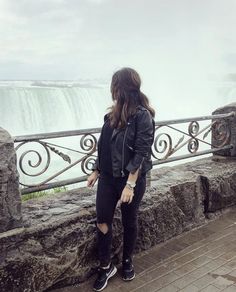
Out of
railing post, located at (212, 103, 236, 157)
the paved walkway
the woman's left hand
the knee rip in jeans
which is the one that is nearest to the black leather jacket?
the woman's left hand

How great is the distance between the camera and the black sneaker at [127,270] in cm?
310

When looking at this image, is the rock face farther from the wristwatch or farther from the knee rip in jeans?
the wristwatch

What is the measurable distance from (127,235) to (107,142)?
2.65ft

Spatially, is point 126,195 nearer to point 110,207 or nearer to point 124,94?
point 110,207

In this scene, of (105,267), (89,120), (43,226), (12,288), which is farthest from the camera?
(89,120)

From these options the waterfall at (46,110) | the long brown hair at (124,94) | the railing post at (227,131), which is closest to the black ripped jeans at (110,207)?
the long brown hair at (124,94)

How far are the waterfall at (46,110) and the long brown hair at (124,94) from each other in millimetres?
11130

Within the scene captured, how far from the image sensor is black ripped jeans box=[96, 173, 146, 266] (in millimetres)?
2854

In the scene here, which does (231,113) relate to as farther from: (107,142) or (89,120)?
(89,120)

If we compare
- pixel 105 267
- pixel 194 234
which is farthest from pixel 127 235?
pixel 194 234

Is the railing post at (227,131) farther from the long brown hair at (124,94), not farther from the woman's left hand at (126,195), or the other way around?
the woman's left hand at (126,195)

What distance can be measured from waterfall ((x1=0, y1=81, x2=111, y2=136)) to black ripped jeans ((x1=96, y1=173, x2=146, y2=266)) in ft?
36.0

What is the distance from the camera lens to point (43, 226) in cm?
283

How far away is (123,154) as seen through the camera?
8.89 ft
